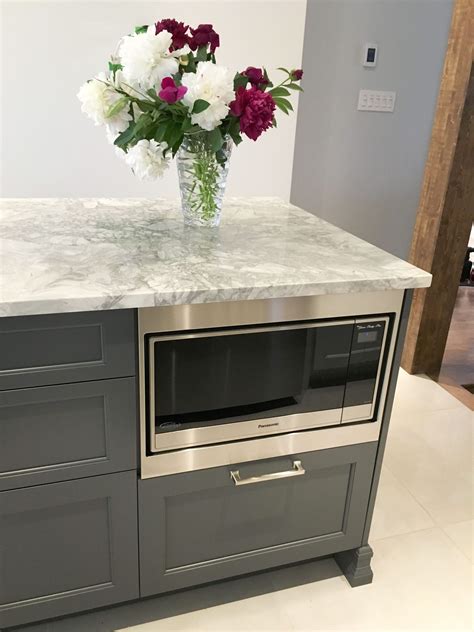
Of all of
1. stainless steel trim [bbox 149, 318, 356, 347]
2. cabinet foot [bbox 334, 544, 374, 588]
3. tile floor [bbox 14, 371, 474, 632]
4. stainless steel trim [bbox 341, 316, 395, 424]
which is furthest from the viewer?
cabinet foot [bbox 334, 544, 374, 588]

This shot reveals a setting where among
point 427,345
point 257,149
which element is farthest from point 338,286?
point 427,345

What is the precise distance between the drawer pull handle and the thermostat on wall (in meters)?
2.13

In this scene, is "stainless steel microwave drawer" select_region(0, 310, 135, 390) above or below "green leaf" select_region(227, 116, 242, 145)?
below

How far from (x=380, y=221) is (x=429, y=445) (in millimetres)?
1281

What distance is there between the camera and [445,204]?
106 inches

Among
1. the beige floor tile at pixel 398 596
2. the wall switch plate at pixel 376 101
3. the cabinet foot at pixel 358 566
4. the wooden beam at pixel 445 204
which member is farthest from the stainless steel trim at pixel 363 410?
the wall switch plate at pixel 376 101

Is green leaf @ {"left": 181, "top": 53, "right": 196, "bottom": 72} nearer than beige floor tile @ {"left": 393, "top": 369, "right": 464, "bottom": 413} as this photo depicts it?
Yes

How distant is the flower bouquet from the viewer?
1.29 metres

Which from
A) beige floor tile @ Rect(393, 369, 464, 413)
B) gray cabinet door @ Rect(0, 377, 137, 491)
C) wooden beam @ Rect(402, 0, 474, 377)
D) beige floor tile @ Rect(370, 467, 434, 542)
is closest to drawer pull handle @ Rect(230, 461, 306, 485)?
gray cabinet door @ Rect(0, 377, 137, 491)

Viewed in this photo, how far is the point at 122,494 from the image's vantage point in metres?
1.32

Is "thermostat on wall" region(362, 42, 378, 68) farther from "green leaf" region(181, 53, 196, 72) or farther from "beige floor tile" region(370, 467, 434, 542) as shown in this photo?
"beige floor tile" region(370, 467, 434, 542)

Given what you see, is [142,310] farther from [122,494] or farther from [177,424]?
[122,494]

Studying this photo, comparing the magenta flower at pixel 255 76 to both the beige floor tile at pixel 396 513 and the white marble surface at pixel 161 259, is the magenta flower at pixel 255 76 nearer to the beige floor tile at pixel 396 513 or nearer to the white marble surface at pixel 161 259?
the white marble surface at pixel 161 259

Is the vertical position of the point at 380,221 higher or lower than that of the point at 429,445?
higher
